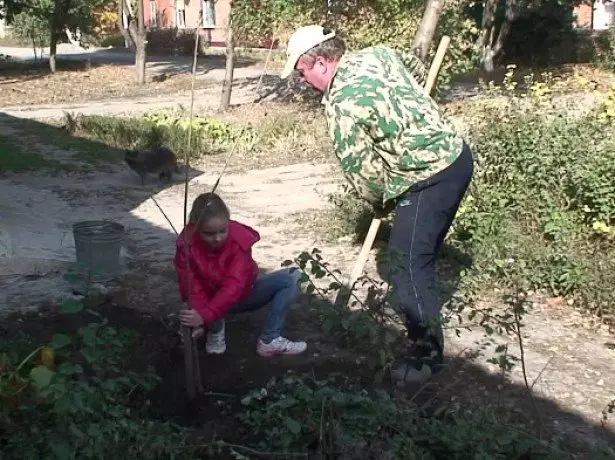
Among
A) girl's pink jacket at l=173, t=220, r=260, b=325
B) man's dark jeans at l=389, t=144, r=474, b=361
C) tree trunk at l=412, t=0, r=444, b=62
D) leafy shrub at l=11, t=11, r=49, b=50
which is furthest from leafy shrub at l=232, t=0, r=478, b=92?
leafy shrub at l=11, t=11, r=49, b=50

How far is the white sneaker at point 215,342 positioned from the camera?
14.4ft

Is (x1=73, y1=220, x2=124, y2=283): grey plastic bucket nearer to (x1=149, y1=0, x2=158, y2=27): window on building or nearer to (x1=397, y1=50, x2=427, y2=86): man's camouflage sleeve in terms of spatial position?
(x1=397, y1=50, x2=427, y2=86): man's camouflage sleeve

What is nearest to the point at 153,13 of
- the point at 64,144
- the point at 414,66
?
the point at 64,144

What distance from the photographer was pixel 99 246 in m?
5.44

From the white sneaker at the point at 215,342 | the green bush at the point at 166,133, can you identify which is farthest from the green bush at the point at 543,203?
the green bush at the point at 166,133

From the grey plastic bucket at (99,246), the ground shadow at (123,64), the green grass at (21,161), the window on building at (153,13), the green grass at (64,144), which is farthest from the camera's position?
the window on building at (153,13)

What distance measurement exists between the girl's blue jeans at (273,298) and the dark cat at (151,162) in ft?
17.6

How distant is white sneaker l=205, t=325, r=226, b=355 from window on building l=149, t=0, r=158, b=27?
1737 inches

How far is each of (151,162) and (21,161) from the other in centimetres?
197

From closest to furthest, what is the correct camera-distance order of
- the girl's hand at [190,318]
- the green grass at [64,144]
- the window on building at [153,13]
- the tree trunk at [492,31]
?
the girl's hand at [190,318]
the green grass at [64,144]
the tree trunk at [492,31]
the window on building at [153,13]

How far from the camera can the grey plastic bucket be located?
17.8 feet

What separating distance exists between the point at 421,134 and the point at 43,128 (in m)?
11.1

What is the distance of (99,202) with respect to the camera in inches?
339

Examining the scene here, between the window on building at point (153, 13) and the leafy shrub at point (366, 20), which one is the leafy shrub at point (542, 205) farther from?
the window on building at point (153, 13)
